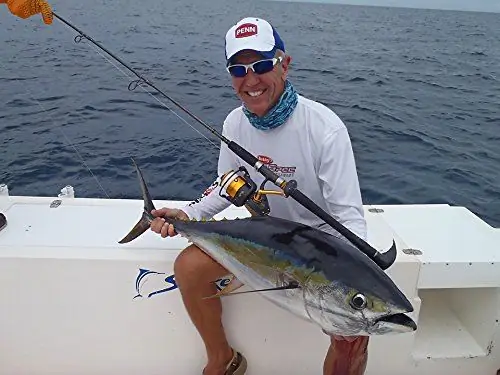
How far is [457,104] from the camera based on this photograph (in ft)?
40.1

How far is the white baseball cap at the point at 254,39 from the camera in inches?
85.0

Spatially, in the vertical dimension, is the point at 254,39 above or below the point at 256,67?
above

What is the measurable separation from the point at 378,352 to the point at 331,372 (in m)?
0.47

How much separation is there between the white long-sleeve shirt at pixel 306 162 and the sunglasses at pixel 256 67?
240mm

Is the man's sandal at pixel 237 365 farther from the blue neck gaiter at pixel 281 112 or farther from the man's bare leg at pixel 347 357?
the blue neck gaiter at pixel 281 112

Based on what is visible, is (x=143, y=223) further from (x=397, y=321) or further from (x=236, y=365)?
(x=397, y=321)

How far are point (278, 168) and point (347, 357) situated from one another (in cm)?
89

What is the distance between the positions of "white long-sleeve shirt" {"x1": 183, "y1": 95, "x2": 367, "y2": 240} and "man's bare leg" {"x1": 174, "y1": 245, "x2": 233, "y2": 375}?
371mm

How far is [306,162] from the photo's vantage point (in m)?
2.33

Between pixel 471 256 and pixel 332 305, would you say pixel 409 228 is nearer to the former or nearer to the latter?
pixel 471 256

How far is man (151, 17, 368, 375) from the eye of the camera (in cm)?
219

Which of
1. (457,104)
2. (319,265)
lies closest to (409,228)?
(319,265)

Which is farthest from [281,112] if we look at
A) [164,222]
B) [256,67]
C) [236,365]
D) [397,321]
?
[236,365]

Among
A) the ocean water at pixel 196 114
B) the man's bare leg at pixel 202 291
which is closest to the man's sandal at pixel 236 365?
the man's bare leg at pixel 202 291
